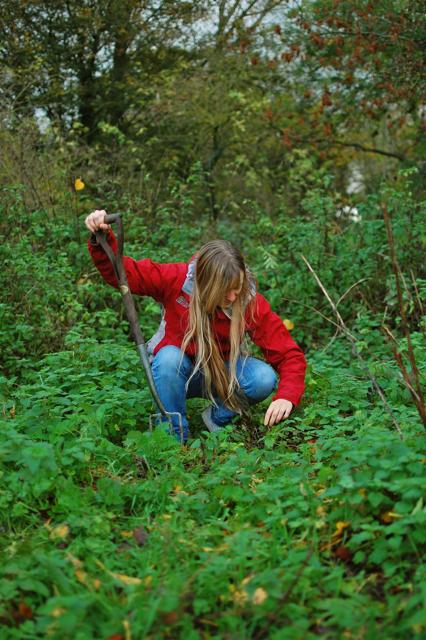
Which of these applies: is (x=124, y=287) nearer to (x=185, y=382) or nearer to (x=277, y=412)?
(x=185, y=382)

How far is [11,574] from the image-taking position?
2412 millimetres

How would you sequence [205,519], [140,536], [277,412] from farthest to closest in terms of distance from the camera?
[277,412], [205,519], [140,536]

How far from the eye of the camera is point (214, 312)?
12.6 ft

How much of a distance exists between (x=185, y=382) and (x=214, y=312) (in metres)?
0.41

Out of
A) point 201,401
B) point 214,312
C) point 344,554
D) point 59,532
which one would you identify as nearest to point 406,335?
point 344,554

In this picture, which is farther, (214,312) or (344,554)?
(214,312)

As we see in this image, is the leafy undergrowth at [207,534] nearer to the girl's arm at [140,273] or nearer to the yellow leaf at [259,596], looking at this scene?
the yellow leaf at [259,596]

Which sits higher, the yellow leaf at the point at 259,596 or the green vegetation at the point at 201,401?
the green vegetation at the point at 201,401

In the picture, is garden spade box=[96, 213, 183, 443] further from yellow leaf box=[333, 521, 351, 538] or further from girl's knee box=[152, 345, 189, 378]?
yellow leaf box=[333, 521, 351, 538]

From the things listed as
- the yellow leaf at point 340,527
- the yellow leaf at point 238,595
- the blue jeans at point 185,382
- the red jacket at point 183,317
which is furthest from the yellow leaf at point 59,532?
the red jacket at point 183,317

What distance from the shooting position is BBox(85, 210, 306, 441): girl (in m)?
3.70

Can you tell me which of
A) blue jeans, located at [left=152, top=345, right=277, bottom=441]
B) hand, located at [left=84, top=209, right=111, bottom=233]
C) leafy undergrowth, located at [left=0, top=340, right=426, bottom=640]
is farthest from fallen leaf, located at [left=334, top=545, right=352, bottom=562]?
hand, located at [left=84, top=209, right=111, bottom=233]

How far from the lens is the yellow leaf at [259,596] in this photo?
7.30 ft

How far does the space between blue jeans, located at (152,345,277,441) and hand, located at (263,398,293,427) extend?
28 centimetres
